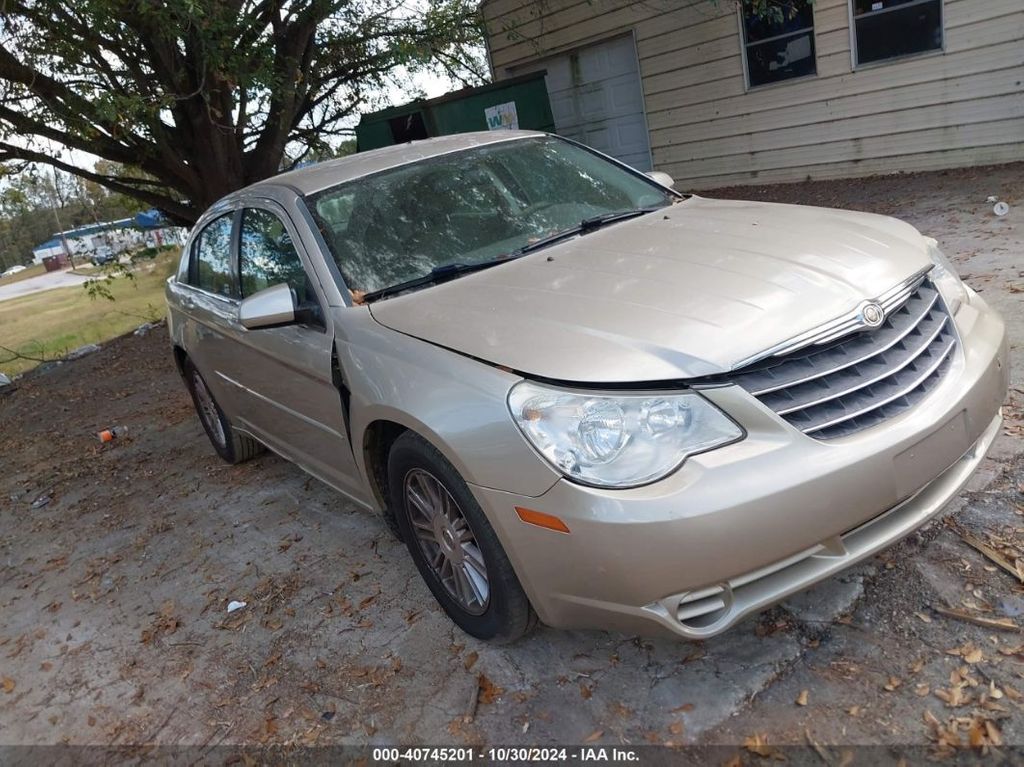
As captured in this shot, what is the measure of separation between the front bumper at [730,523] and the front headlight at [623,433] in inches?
1.6

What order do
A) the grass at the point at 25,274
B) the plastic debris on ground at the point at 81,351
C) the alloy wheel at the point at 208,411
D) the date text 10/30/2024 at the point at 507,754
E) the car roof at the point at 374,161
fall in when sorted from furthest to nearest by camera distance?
the grass at the point at 25,274 < the plastic debris on ground at the point at 81,351 < the alloy wheel at the point at 208,411 < the car roof at the point at 374,161 < the date text 10/30/2024 at the point at 507,754

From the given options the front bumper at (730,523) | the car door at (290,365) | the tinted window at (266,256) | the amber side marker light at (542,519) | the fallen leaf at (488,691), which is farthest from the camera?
the tinted window at (266,256)

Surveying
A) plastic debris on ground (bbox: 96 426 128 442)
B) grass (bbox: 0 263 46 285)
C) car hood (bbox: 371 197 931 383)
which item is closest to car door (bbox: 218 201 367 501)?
car hood (bbox: 371 197 931 383)

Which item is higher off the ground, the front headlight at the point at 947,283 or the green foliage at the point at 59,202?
the green foliage at the point at 59,202

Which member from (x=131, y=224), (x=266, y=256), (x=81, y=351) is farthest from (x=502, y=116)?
(x=266, y=256)

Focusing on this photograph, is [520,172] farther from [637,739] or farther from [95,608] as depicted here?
[95,608]

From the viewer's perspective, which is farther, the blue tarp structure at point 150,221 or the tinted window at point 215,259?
the blue tarp structure at point 150,221

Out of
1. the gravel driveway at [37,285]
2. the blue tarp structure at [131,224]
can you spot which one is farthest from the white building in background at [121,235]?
the gravel driveway at [37,285]

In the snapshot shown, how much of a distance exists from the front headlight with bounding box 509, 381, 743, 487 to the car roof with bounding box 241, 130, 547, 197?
1.92 m

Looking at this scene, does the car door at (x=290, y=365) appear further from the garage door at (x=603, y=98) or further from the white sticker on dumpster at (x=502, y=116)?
the garage door at (x=603, y=98)

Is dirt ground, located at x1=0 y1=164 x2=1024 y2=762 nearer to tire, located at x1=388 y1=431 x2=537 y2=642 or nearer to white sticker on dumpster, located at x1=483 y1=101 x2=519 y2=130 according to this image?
tire, located at x1=388 y1=431 x2=537 y2=642

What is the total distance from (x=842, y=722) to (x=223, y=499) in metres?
3.77

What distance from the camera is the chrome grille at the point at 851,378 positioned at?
2.25 meters

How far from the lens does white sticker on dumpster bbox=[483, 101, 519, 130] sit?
11.2 meters
